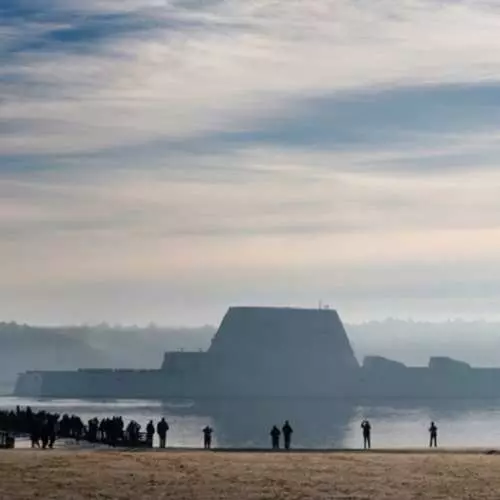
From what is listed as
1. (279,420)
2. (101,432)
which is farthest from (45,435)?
(279,420)

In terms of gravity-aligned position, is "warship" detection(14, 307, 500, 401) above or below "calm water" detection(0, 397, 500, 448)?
above

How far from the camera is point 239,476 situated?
27.9m

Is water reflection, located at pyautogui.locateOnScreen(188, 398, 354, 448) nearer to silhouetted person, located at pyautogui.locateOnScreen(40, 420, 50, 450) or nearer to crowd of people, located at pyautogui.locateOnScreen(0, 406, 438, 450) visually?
crowd of people, located at pyautogui.locateOnScreen(0, 406, 438, 450)

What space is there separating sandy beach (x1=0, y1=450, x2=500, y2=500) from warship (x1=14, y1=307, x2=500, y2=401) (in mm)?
136538

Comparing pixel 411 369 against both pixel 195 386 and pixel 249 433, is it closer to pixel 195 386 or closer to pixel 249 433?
pixel 195 386

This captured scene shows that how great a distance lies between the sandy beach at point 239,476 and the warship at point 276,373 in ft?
448

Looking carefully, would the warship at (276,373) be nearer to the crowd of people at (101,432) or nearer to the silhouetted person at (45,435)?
the crowd of people at (101,432)

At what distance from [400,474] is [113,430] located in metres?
16.8

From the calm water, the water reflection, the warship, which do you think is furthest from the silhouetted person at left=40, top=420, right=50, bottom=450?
the warship

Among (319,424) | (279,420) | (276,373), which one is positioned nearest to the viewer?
(319,424)

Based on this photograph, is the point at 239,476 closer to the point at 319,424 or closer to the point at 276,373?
the point at 319,424

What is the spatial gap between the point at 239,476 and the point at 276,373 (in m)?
150

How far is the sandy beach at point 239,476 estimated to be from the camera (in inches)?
995

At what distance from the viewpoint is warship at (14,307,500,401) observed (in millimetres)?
172125
